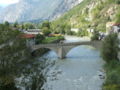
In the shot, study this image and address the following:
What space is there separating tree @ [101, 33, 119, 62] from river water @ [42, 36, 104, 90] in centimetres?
228

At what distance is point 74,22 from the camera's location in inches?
7205

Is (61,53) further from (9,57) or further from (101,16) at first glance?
(101,16)

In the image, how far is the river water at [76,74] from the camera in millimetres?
43675

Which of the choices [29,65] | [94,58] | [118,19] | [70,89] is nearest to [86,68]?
[94,58]

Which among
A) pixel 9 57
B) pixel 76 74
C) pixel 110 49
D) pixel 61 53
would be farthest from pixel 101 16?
pixel 9 57

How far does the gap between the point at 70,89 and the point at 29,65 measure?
58.1ft

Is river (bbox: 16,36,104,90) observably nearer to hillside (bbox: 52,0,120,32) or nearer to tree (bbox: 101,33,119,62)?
tree (bbox: 101,33,119,62)

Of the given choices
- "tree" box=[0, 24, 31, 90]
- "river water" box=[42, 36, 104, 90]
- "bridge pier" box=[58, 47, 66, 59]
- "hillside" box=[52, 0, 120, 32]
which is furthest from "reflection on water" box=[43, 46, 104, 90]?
"hillside" box=[52, 0, 120, 32]

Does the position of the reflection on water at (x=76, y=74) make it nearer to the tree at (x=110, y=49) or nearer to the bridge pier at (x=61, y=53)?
the bridge pier at (x=61, y=53)

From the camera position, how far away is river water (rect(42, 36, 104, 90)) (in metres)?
43.7

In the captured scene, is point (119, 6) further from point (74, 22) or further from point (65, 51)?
point (65, 51)

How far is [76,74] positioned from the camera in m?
52.2

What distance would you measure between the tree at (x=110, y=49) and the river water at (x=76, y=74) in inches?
89.7

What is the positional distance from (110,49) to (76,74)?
23.7 feet
